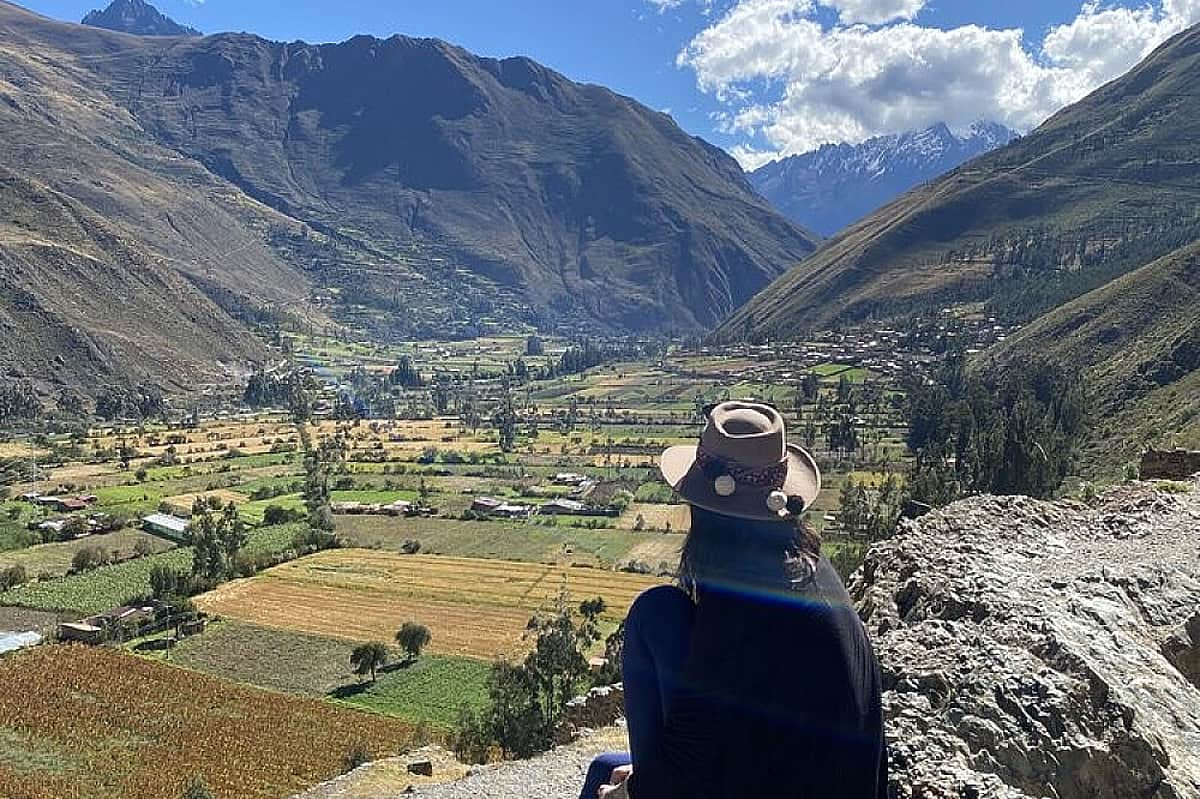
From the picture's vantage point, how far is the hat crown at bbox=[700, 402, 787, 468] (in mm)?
3326

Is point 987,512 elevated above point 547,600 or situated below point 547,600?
above

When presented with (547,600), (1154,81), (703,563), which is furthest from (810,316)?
(703,563)

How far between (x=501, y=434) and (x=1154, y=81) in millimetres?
159148

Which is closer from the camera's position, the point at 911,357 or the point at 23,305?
the point at 911,357

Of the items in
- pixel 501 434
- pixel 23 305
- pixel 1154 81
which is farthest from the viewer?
pixel 1154 81

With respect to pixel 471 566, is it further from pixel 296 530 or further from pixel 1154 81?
pixel 1154 81

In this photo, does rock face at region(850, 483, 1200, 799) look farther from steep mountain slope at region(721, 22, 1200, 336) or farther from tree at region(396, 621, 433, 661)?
steep mountain slope at region(721, 22, 1200, 336)

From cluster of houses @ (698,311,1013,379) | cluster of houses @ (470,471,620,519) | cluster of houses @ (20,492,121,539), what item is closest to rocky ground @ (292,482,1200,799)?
cluster of houses @ (470,471,620,519)

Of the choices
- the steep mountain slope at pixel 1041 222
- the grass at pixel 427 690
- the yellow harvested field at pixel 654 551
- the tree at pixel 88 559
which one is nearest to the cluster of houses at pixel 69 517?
the tree at pixel 88 559

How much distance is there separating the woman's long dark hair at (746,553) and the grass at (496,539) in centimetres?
5611

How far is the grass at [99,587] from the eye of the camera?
49.3 m

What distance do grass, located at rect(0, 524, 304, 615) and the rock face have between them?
164 feet

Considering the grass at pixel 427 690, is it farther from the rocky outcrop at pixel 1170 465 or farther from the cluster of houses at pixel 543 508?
the cluster of houses at pixel 543 508

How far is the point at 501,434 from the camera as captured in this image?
4289 inches
